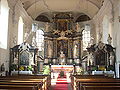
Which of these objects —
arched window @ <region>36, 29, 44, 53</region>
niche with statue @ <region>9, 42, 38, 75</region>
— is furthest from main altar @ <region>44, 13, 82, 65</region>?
niche with statue @ <region>9, 42, 38, 75</region>

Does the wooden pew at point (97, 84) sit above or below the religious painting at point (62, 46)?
below

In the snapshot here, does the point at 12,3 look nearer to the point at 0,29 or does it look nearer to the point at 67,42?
the point at 0,29

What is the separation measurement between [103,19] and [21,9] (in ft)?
24.3

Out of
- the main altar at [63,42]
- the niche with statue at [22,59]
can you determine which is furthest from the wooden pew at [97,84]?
the main altar at [63,42]

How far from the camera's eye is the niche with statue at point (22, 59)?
52.1ft

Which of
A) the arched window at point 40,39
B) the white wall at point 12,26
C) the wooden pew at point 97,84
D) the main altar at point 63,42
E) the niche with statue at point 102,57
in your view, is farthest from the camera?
the arched window at point 40,39

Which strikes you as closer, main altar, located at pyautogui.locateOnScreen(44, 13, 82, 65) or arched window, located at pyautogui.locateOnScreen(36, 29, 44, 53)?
main altar, located at pyautogui.locateOnScreen(44, 13, 82, 65)

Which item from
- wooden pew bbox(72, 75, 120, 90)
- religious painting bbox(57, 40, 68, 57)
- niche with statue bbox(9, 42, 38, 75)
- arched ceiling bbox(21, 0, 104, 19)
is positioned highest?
arched ceiling bbox(21, 0, 104, 19)

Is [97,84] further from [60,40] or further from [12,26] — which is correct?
[60,40]

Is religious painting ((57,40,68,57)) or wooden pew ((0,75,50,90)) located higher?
religious painting ((57,40,68,57))

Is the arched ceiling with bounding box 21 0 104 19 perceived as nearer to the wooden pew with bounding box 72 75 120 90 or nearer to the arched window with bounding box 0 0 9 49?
the arched window with bounding box 0 0 9 49

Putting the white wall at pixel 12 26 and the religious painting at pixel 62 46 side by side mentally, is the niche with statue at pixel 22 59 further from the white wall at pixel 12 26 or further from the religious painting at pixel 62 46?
the religious painting at pixel 62 46

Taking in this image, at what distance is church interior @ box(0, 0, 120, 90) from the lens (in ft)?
48.8

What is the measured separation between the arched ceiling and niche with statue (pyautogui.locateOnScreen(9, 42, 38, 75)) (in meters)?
4.68
